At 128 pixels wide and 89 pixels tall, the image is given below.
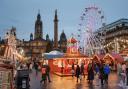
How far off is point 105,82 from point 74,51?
15711mm

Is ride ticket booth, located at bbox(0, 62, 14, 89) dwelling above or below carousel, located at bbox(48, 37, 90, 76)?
below

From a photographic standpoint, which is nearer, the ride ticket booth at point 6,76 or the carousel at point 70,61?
the ride ticket booth at point 6,76

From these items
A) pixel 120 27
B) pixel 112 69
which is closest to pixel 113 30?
pixel 120 27

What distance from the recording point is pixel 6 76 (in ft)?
49.1

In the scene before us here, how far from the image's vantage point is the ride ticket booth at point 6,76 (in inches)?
578

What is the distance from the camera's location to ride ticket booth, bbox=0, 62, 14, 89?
14672 millimetres

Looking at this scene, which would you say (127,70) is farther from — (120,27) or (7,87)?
(120,27)

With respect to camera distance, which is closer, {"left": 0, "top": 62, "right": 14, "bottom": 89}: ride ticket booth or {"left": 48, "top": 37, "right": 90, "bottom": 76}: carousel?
{"left": 0, "top": 62, "right": 14, "bottom": 89}: ride ticket booth

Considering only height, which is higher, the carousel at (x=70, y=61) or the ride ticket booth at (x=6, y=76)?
the carousel at (x=70, y=61)

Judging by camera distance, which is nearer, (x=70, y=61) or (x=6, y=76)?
(x=6, y=76)

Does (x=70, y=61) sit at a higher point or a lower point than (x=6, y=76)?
higher

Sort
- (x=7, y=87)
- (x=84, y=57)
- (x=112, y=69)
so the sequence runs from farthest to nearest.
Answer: (x=112, y=69)
(x=84, y=57)
(x=7, y=87)

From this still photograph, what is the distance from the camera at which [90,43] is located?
59625 millimetres

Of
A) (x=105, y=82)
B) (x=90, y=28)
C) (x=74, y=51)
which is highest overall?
(x=90, y=28)
